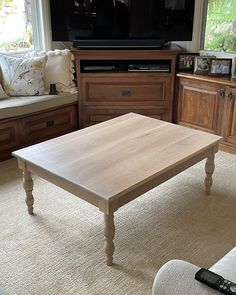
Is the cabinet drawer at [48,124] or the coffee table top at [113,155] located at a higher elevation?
the coffee table top at [113,155]

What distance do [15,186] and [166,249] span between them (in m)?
1.35

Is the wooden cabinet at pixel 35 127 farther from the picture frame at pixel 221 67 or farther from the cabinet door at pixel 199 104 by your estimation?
the picture frame at pixel 221 67

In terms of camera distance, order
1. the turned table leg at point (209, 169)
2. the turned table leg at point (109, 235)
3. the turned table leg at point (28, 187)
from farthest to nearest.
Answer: the turned table leg at point (209, 169) < the turned table leg at point (28, 187) < the turned table leg at point (109, 235)

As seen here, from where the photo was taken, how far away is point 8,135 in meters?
3.22

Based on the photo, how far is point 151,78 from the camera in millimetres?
3730

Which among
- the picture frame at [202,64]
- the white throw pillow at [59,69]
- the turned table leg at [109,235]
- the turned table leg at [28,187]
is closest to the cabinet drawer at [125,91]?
the white throw pillow at [59,69]

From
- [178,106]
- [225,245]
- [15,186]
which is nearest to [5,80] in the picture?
[15,186]

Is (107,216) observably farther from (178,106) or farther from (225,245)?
(178,106)

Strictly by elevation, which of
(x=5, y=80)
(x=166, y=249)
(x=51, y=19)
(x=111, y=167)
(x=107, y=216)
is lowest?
(x=166, y=249)

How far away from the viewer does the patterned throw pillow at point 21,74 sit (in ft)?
11.4

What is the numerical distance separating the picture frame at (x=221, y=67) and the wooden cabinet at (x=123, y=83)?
0.40 m

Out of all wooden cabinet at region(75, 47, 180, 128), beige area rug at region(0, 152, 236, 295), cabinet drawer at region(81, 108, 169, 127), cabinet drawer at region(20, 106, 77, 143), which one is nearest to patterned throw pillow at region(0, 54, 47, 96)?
cabinet drawer at region(20, 106, 77, 143)

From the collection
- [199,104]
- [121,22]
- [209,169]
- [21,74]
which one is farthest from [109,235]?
[121,22]

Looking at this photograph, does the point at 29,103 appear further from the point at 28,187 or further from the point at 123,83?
the point at 28,187
